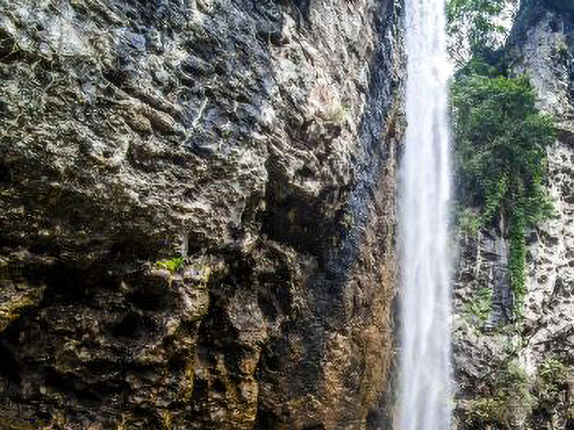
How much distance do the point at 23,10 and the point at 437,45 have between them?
1194 centimetres

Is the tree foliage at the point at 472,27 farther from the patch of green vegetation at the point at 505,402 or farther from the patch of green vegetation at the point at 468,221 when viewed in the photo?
the patch of green vegetation at the point at 505,402

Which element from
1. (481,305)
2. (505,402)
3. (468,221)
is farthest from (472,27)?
(505,402)

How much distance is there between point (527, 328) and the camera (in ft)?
31.6

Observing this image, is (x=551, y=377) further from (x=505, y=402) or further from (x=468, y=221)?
(x=468, y=221)

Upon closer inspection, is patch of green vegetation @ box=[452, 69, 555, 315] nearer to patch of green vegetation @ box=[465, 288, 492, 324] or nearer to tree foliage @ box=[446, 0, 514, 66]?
patch of green vegetation @ box=[465, 288, 492, 324]

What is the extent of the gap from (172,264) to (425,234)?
7.47 metres

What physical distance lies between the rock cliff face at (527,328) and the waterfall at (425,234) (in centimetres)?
39

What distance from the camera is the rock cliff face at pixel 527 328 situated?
9070 millimetres

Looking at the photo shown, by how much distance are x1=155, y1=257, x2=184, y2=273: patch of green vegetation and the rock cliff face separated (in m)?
7.03

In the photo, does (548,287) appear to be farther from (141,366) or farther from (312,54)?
(141,366)

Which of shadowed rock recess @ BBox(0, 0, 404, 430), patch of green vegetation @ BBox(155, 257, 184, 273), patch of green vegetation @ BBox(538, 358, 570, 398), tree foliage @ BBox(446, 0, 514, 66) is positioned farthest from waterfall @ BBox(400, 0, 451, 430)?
patch of green vegetation @ BBox(155, 257, 184, 273)

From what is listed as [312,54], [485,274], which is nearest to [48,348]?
[312,54]

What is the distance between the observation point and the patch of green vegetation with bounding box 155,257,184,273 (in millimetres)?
4203

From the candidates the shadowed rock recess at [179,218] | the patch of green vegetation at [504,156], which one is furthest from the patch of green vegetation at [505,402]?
the shadowed rock recess at [179,218]
